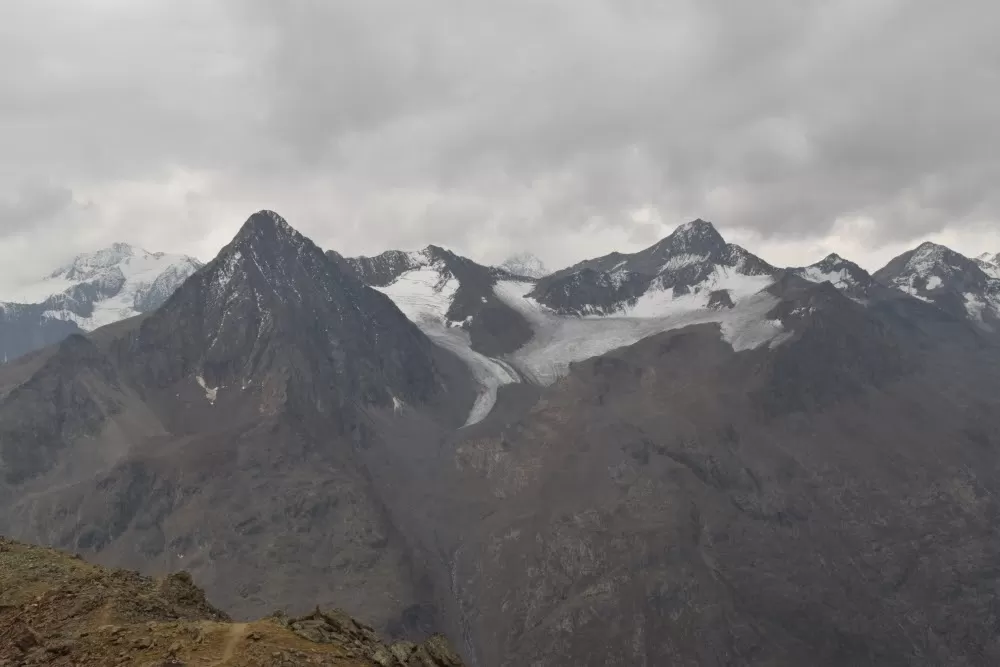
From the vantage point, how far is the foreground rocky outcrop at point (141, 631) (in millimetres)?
45438

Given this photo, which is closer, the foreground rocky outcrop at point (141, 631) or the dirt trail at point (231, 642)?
the dirt trail at point (231, 642)

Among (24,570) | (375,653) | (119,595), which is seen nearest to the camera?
(375,653)

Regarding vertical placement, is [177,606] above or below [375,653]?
above

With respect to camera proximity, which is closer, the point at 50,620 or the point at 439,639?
the point at 50,620

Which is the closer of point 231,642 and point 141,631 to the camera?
point 231,642

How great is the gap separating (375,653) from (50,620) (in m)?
23.5

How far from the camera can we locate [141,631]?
156 ft

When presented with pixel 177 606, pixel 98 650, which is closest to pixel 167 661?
pixel 98 650

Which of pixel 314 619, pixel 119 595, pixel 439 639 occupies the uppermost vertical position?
pixel 119 595

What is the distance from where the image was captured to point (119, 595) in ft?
178

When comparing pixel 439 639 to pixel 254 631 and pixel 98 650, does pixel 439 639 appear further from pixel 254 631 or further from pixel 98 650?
pixel 98 650

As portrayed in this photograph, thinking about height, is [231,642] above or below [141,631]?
below

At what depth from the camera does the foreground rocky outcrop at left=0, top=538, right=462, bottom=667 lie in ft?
149

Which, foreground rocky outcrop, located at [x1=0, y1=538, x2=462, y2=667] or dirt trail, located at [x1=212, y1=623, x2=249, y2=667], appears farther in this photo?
foreground rocky outcrop, located at [x1=0, y1=538, x2=462, y2=667]
